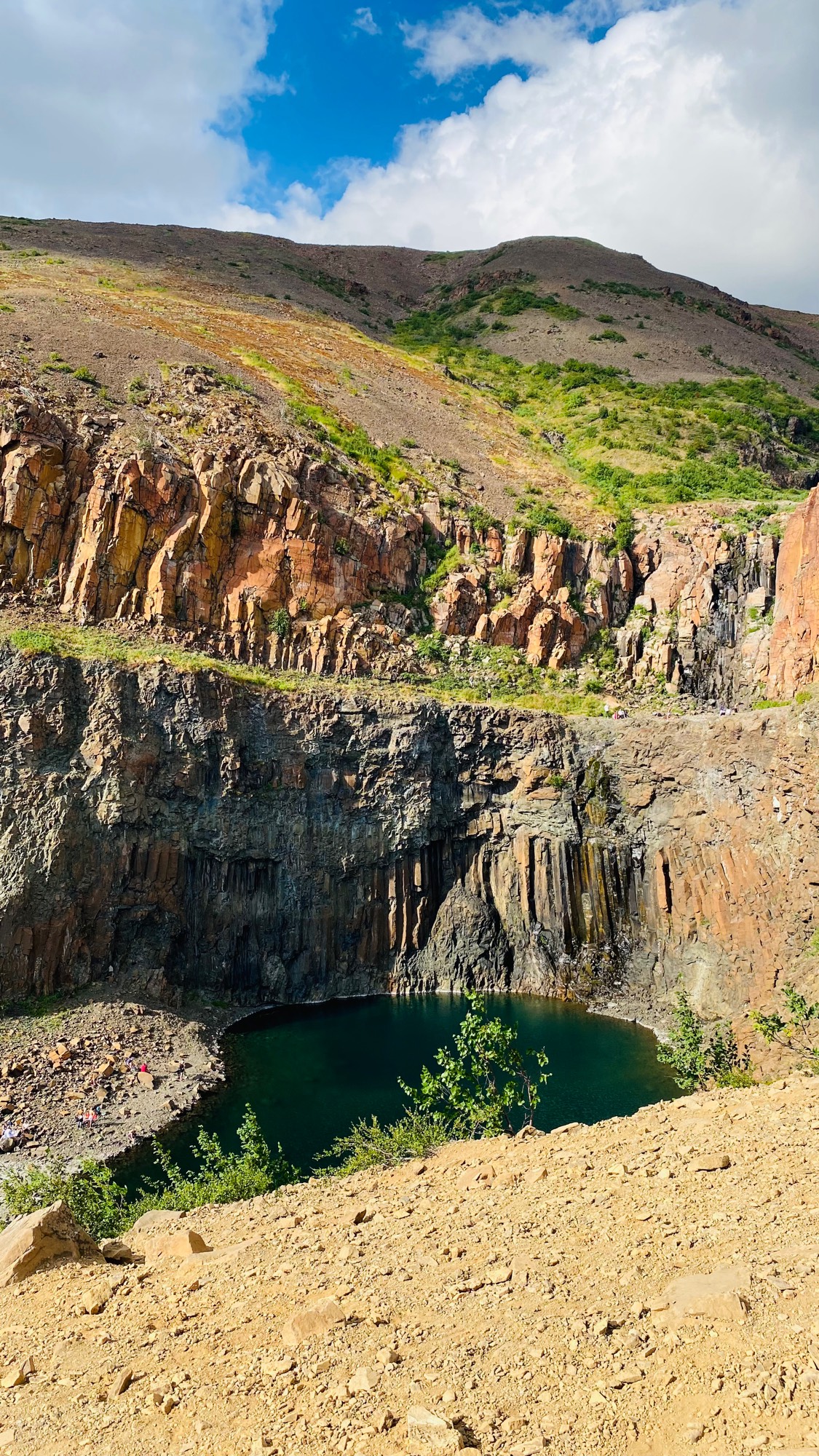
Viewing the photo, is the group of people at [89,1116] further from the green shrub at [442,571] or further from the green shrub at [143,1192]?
the green shrub at [442,571]

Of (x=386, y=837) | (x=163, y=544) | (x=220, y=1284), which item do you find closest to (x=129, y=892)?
(x=386, y=837)

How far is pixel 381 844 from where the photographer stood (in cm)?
4034

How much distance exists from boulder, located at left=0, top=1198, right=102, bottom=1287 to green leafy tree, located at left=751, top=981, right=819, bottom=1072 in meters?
16.9

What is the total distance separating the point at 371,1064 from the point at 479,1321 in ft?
78.0

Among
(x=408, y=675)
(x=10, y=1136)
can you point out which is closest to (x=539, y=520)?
(x=408, y=675)

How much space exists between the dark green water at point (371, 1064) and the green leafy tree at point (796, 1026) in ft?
14.2

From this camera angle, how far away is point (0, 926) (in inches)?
1214

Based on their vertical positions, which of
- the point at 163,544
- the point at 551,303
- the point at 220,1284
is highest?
the point at 551,303

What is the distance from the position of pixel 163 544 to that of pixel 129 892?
19.2 metres

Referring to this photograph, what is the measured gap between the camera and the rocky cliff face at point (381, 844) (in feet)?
110

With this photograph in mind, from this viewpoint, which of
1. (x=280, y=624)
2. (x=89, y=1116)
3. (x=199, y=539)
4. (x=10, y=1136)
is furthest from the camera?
(x=199, y=539)

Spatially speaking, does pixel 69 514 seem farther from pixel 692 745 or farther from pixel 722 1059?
pixel 722 1059

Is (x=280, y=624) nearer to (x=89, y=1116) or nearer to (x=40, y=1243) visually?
(x=89, y=1116)

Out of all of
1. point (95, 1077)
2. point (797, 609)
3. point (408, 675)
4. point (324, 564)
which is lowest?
point (95, 1077)
